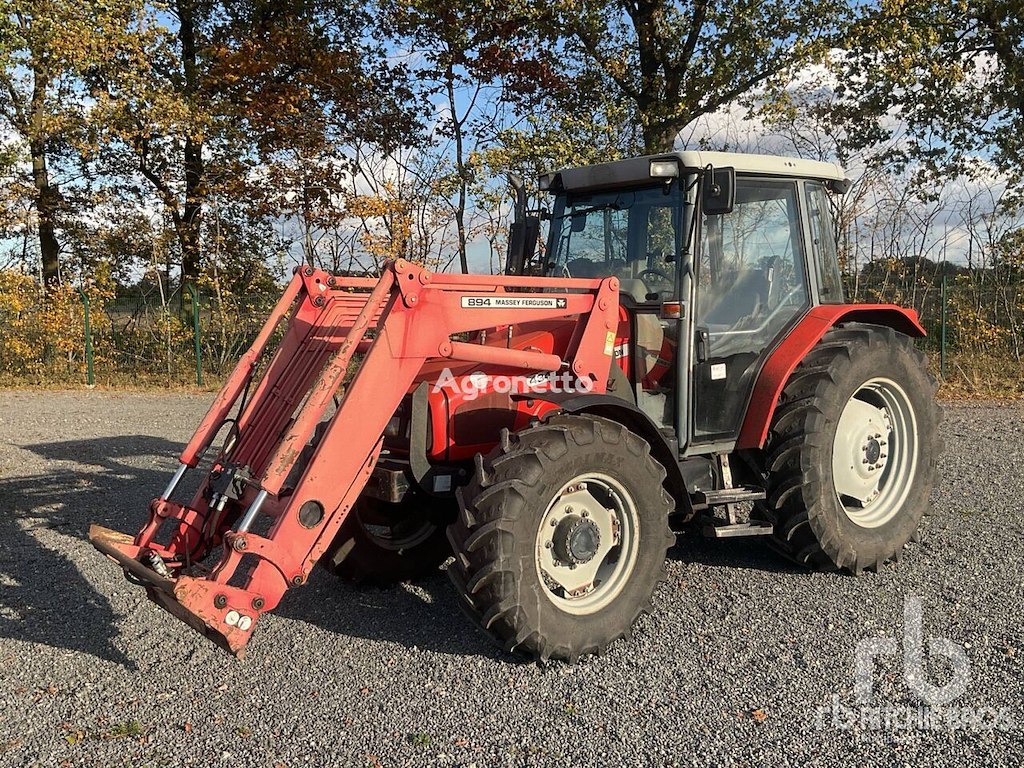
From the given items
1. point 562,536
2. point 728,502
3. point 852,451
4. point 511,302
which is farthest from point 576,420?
point 852,451

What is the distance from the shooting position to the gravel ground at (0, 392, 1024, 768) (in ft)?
10.1

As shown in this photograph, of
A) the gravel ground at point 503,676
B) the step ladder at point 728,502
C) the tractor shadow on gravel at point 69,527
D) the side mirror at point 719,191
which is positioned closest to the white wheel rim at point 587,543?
the gravel ground at point 503,676

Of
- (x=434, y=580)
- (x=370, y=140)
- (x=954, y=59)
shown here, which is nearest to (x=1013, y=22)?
(x=954, y=59)

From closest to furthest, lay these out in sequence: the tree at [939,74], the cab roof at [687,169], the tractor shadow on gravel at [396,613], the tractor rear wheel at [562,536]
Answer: the tractor rear wheel at [562,536] → the tractor shadow on gravel at [396,613] → the cab roof at [687,169] → the tree at [939,74]

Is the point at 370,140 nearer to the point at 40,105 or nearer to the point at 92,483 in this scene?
the point at 40,105

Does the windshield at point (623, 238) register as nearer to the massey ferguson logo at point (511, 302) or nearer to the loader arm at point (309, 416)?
the loader arm at point (309, 416)

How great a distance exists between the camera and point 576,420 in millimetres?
3822

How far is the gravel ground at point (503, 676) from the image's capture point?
309 centimetres

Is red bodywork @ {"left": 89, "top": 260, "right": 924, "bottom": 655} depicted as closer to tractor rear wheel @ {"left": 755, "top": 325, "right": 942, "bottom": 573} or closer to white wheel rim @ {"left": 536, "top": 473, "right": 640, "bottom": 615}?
tractor rear wheel @ {"left": 755, "top": 325, "right": 942, "bottom": 573}

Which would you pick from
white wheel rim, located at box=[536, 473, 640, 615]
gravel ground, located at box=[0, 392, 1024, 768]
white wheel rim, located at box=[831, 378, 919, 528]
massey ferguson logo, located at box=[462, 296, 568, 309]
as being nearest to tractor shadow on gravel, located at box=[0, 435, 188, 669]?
gravel ground, located at box=[0, 392, 1024, 768]

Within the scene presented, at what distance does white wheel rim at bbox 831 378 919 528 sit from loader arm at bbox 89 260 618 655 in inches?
70.8

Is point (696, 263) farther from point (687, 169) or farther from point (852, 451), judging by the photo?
point (852, 451)

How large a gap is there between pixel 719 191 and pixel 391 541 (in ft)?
8.58

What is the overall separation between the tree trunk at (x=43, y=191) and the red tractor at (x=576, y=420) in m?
14.5
